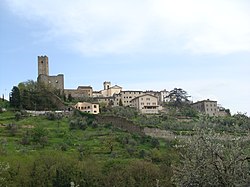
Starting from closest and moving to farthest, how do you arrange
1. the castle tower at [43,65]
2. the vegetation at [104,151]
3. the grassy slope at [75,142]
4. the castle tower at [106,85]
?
the vegetation at [104,151], the grassy slope at [75,142], the castle tower at [43,65], the castle tower at [106,85]

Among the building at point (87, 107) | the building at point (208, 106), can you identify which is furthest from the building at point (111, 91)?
the building at point (87, 107)

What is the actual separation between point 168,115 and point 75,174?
49140mm

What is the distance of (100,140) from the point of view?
6838 cm

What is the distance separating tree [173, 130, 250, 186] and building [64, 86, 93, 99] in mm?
94818

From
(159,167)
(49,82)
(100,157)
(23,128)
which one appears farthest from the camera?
(49,82)

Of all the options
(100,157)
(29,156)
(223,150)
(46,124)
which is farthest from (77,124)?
(223,150)

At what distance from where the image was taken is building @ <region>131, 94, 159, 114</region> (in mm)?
109375

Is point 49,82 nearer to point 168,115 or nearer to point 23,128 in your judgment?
point 168,115

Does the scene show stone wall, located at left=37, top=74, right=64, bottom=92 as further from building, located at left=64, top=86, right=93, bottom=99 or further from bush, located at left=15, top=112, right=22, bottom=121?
bush, located at left=15, top=112, right=22, bottom=121

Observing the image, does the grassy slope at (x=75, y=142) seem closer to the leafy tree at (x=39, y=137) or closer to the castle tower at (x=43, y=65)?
the leafy tree at (x=39, y=137)

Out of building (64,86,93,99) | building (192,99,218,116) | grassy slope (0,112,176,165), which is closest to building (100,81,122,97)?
building (64,86,93,99)

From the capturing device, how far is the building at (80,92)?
374 feet

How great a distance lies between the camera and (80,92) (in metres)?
119

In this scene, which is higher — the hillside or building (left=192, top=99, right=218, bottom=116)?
building (left=192, top=99, right=218, bottom=116)
